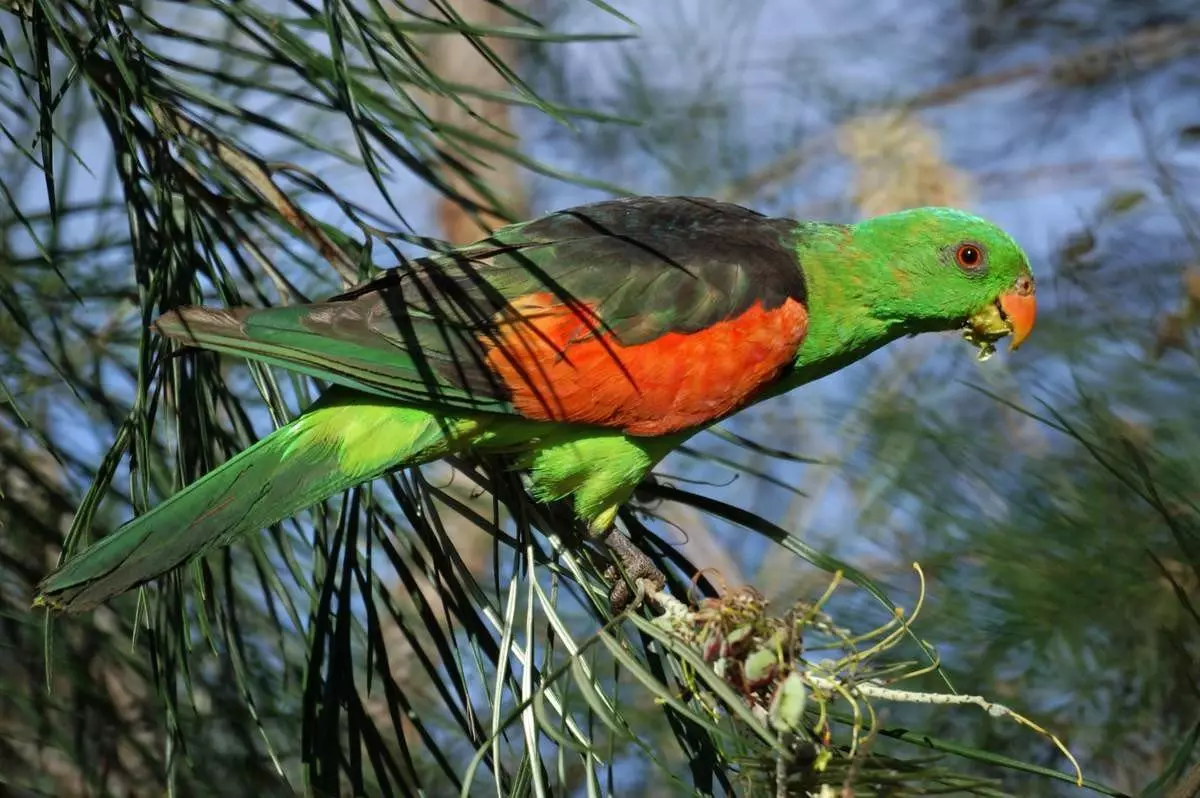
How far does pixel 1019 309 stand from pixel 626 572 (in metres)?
1.00

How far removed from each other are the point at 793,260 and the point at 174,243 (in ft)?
3.52

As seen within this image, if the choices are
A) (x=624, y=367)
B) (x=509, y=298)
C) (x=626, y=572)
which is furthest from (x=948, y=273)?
(x=626, y=572)

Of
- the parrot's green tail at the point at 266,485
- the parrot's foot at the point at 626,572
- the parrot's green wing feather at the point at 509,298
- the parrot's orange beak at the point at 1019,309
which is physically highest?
the parrot's green wing feather at the point at 509,298

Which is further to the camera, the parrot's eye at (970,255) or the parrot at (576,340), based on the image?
the parrot's eye at (970,255)

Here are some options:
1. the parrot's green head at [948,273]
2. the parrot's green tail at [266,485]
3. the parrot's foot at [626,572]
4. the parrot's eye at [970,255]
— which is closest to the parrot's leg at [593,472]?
the parrot's foot at [626,572]

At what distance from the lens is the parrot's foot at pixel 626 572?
5.45ft

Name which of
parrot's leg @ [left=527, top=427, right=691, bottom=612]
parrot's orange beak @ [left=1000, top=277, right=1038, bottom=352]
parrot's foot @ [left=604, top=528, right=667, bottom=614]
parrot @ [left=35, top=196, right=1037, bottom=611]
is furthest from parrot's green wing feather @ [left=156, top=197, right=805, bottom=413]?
parrot's orange beak @ [left=1000, top=277, right=1038, bottom=352]

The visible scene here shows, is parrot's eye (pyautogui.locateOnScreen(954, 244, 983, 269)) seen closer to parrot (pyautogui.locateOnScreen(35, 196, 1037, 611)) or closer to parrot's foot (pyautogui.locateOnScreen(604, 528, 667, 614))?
parrot (pyautogui.locateOnScreen(35, 196, 1037, 611))

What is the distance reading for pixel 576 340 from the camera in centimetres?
191

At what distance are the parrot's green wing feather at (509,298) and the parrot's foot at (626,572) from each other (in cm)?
27

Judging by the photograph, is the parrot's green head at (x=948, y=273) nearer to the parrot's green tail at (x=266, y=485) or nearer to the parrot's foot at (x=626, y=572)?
the parrot's foot at (x=626, y=572)

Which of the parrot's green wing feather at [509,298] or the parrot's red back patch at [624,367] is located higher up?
the parrot's green wing feather at [509,298]

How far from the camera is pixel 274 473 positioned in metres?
1.66

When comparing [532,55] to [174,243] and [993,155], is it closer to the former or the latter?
[993,155]
